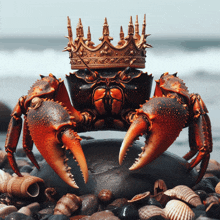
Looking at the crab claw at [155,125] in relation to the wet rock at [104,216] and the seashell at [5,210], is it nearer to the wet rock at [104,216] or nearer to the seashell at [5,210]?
the wet rock at [104,216]

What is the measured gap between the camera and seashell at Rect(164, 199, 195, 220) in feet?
6.65

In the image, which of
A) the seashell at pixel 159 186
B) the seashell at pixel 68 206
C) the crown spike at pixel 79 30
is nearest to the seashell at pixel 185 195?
the seashell at pixel 159 186

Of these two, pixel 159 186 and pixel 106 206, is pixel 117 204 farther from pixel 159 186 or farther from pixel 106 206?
pixel 159 186

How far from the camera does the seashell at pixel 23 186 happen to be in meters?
2.45

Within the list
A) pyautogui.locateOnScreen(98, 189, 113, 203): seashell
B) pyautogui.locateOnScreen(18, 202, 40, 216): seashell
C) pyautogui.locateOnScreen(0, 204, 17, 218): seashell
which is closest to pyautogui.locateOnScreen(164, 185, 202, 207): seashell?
pyautogui.locateOnScreen(98, 189, 113, 203): seashell

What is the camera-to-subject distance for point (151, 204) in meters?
2.24

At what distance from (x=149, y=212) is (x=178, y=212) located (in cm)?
16

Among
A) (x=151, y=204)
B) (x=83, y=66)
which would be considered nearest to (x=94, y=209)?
(x=151, y=204)

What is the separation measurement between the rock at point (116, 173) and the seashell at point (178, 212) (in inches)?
15.8

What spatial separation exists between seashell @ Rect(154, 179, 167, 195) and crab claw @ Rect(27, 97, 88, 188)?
2.19ft

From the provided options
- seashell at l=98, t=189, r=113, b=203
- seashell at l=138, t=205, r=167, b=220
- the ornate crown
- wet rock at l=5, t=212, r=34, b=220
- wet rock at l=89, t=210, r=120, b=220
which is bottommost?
seashell at l=98, t=189, r=113, b=203

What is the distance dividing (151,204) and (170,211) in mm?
194

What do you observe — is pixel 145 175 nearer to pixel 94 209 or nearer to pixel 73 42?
pixel 94 209

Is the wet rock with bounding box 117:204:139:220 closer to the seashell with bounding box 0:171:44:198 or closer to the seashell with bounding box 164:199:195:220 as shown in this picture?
the seashell with bounding box 164:199:195:220
